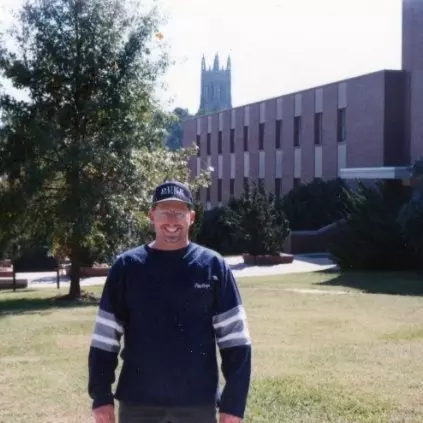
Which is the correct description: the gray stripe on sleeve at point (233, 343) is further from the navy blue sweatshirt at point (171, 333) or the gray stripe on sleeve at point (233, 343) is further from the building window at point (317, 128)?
the building window at point (317, 128)

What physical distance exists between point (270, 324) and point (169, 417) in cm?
909

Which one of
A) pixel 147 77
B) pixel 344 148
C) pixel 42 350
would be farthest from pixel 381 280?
pixel 344 148

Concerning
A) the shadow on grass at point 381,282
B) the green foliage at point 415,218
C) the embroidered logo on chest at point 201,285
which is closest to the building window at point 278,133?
the shadow on grass at point 381,282

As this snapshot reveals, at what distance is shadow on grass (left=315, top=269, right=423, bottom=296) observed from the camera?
2009cm

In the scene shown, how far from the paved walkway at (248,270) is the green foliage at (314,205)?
5592mm

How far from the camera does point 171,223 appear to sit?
3852 mm

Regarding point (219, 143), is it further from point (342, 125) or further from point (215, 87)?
point (215, 87)

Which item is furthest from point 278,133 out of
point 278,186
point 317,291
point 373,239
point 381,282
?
point 317,291

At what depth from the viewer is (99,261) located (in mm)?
28234

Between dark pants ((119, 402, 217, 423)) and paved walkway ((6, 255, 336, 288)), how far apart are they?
21.3m

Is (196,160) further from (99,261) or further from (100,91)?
(100,91)

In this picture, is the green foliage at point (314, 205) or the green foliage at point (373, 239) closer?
the green foliage at point (373, 239)

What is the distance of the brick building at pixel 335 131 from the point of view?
1427 inches

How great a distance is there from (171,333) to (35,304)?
14.5 m
